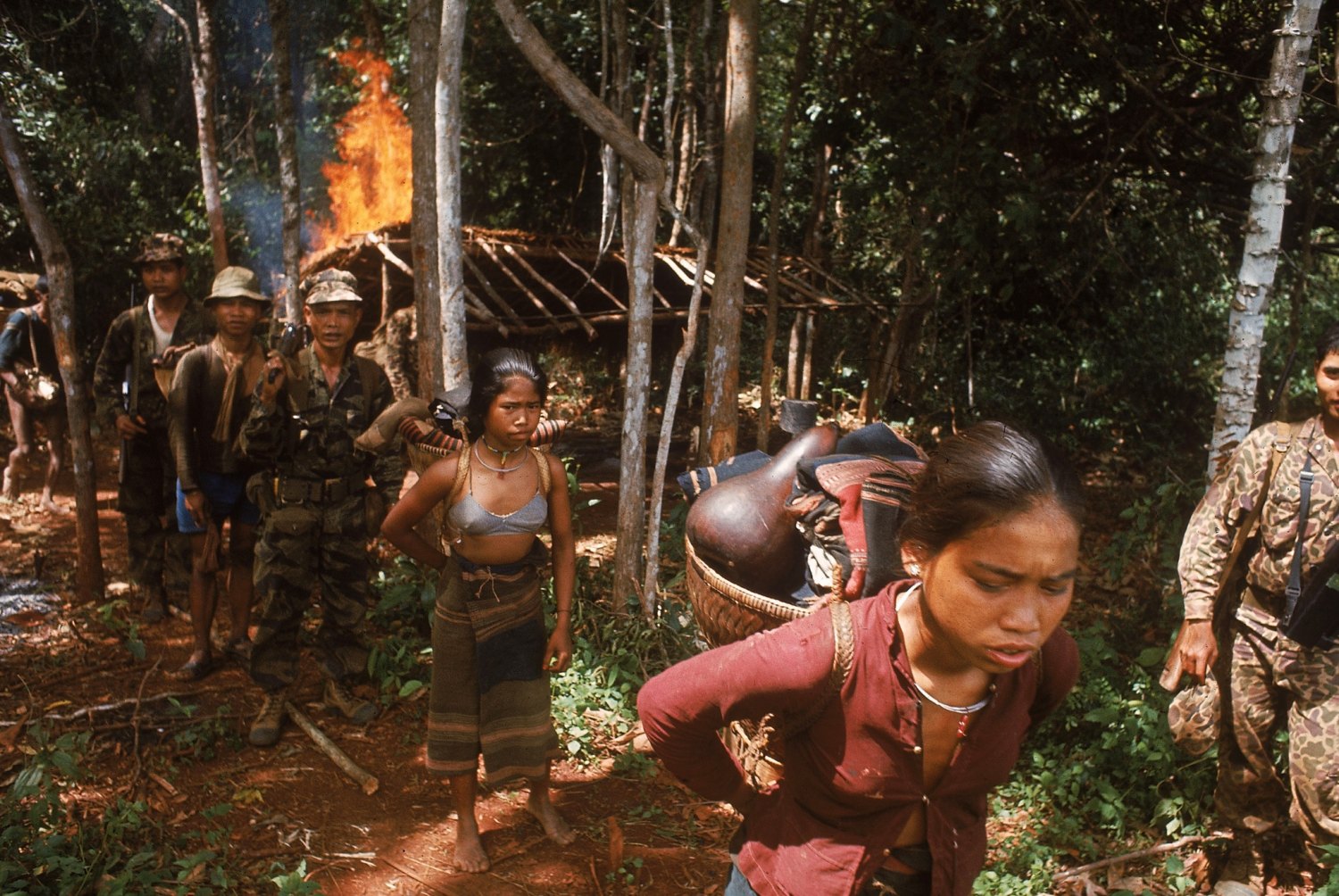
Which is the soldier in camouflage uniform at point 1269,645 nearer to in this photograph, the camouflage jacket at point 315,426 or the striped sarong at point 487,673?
the striped sarong at point 487,673

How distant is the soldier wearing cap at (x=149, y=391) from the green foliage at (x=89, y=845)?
2312 millimetres

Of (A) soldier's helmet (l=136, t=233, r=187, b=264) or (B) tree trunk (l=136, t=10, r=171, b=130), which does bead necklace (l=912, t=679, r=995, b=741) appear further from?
(B) tree trunk (l=136, t=10, r=171, b=130)

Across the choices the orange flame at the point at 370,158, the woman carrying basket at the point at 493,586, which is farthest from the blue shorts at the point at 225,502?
the orange flame at the point at 370,158

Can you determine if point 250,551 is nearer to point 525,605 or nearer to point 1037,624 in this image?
point 525,605

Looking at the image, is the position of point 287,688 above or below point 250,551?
below

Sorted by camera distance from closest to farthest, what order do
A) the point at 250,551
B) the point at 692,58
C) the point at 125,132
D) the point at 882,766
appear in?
the point at 882,766, the point at 250,551, the point at 692,58, the point at 125,132

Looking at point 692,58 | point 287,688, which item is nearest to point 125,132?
point 692,58

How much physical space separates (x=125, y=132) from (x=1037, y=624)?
13.2 metres

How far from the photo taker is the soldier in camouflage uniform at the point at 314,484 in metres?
4.54

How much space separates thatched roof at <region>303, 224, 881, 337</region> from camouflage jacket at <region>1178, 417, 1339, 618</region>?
6297 mm

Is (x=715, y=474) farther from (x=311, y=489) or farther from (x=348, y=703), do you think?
(x=348, y=703)

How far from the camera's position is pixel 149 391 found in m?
5.70

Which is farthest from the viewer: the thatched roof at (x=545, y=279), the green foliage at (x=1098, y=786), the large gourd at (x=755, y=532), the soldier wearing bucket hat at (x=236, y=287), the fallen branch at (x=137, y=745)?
the thatched roof at (x=545, y=279)

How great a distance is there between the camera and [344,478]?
15.5ft
